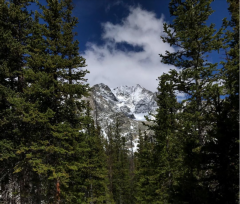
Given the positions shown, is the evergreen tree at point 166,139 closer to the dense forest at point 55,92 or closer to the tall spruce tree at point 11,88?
the dense forest at point 55,92

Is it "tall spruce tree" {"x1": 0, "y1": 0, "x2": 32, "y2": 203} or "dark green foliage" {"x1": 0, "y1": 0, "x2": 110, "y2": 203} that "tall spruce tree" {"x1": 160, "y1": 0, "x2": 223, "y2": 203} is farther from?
"tall spruce tree" {"x1": 0, "y1": 0, "x2": 32, "y2": 203}

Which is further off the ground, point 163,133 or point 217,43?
point 217,43

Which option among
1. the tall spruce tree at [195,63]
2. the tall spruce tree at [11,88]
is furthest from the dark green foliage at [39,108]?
the tall spruce tree at [195,63]

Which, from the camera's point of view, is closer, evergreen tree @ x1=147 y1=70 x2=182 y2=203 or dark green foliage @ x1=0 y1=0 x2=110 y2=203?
dark green foliage @ x1=0 y1=0 x2=110 y2=203

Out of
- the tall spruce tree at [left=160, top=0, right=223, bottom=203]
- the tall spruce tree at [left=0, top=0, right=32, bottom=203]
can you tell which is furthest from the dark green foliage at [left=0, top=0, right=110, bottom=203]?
the tall spruce tree at [left=160, top=0, right=223, bottom=203]

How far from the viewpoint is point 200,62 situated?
991cm

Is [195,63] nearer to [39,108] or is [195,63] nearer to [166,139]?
[166,139]

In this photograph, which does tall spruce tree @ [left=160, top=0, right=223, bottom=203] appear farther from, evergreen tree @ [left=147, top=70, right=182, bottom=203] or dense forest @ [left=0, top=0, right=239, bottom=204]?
evergreen tree @ [left=147, top=70, right=182, bottom=203]

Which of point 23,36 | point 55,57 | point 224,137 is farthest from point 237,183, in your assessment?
point 23,36

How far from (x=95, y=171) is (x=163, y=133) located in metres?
8.00

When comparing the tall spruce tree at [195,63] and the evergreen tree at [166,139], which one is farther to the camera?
the evergreen tree at [166,139]

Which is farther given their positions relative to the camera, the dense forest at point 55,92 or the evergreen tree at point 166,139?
the evergreen tree at point 166,139

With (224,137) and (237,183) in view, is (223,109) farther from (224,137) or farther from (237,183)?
(237,183)

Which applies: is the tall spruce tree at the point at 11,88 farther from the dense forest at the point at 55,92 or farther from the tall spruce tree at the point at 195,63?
the tall spruce tree at the point at 195,63
